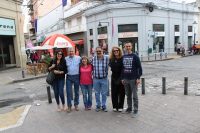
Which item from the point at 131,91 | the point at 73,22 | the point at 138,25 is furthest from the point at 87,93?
the point at 73,22

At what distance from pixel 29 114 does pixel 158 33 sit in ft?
89.2

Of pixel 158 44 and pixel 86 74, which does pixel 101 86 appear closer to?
pixel 86 74

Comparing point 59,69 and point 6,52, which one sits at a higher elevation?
point 6,52

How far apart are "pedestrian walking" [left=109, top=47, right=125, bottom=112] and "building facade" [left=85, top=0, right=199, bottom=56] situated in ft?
69.0

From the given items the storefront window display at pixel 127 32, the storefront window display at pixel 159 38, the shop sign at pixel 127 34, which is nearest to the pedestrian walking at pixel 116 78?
the storefront window display at pixel 127 32

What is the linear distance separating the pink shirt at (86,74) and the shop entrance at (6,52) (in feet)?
57.8

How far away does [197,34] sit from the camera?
4203cm

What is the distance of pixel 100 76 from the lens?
7.08 m

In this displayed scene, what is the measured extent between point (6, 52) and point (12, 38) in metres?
1.47

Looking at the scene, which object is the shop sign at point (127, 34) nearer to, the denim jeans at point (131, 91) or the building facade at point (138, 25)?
the building facade at point (138, 25)

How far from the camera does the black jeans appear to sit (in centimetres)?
699

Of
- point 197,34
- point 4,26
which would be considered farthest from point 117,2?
point 197,34

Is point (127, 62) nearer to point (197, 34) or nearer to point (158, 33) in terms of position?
point (158, 33)

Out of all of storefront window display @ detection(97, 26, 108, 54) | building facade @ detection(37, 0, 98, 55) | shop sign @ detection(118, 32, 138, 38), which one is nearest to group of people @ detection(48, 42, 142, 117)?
shop sign @ detection(118, 32, 138, 38)
